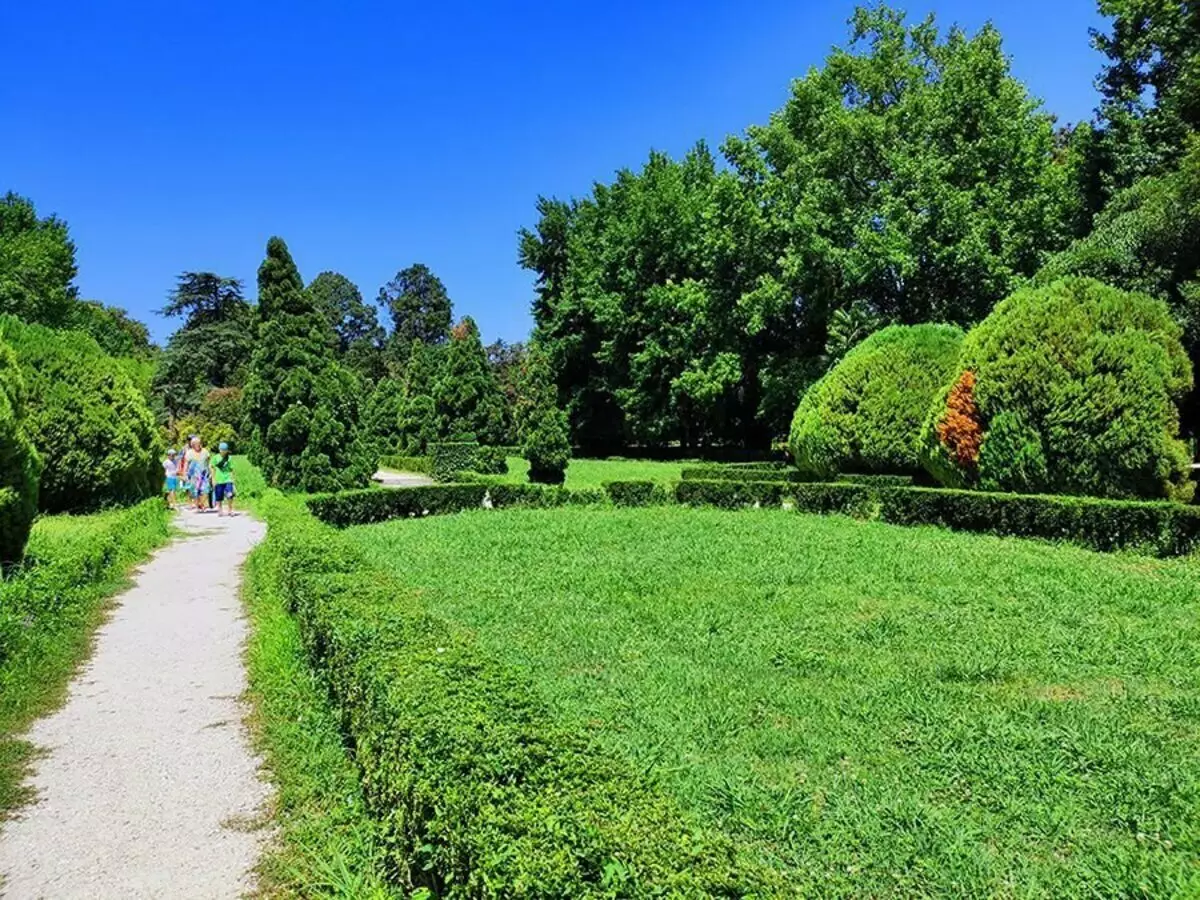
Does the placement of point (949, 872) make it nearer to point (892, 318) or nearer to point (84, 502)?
point (84, 502)

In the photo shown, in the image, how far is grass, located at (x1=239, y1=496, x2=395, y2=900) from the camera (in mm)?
3258

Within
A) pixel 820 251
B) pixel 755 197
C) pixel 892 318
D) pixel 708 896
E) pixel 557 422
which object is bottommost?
pixel 708 896

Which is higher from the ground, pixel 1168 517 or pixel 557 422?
pixel 557 422

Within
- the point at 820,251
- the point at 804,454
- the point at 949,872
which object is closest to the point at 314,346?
the point at 804,454

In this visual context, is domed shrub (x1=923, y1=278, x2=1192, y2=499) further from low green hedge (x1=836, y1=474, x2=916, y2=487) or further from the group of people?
the group of people

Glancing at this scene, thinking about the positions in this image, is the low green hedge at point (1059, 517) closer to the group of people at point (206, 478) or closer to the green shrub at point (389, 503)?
the green shrub at point (389, 503)

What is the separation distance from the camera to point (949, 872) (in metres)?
3.20

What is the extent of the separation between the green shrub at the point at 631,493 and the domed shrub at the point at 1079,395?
671cm

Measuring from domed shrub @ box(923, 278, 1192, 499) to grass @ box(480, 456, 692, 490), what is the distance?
35.7ft

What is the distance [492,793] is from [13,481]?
7658 mm

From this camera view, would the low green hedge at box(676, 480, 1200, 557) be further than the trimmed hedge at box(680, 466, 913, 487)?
No

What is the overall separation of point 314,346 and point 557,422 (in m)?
6.54

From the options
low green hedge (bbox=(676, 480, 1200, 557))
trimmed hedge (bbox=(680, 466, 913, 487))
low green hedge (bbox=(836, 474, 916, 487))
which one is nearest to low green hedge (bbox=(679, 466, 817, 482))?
trimmed hedge (bbox=(680, 466, 913, 487))

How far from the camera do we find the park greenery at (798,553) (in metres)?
3.27
